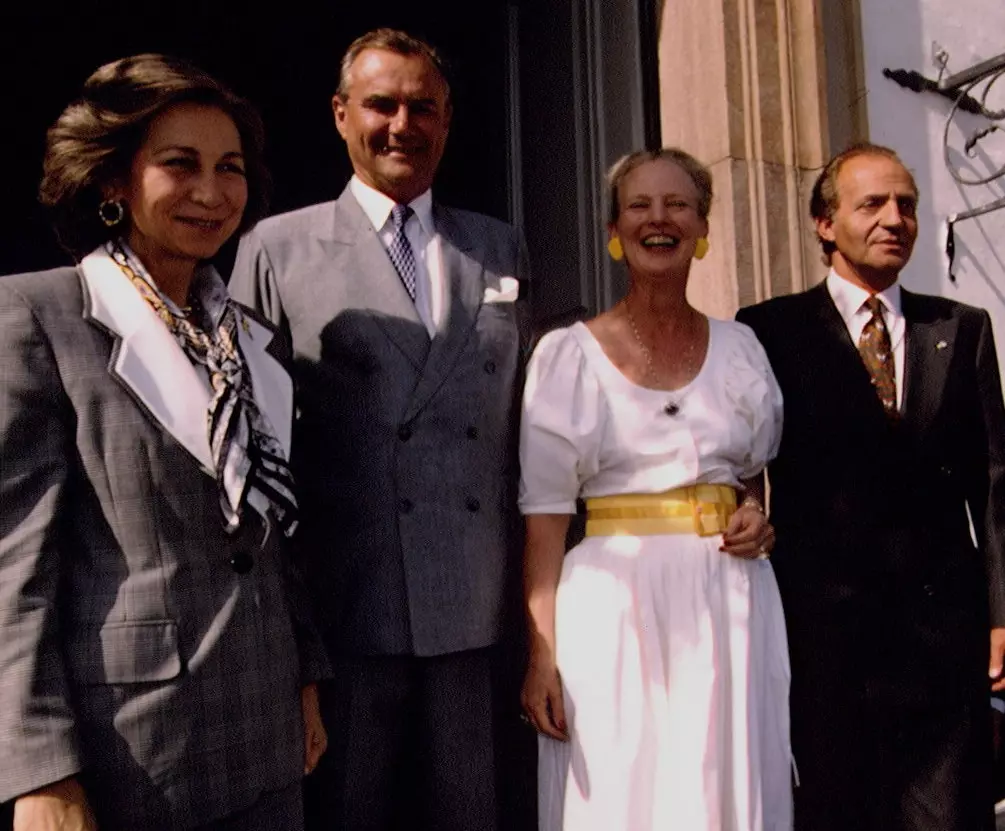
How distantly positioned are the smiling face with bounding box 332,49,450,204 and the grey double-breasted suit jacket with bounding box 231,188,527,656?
0.12 meters

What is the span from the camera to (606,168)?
400 centimetres

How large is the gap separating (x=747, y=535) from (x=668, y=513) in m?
0.17

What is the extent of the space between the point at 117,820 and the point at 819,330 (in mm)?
1902

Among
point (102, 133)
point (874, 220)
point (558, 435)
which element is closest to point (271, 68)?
point (874, 220)

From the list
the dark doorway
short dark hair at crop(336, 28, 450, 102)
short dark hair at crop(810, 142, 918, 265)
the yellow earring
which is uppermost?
the dark doorway

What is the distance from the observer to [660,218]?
8.09ft

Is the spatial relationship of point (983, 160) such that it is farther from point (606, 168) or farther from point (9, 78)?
point (9, 78)

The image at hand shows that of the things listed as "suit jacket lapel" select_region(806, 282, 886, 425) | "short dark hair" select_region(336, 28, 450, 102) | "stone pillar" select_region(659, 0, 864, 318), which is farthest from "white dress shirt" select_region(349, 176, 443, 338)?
"stone pillar" select_region(659, 0, 864, 318)

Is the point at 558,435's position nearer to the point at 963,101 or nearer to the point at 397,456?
the point at 397,456

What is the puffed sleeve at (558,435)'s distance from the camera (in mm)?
2367

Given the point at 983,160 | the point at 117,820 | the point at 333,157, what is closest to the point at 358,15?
the point at 333,157

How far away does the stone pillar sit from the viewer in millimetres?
3713

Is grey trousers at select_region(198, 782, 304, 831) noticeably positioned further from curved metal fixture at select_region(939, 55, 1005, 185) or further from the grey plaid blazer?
curved metal fixture at select_region(939, 55, 1005, 185)

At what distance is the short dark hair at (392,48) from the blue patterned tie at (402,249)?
29 centimetres
